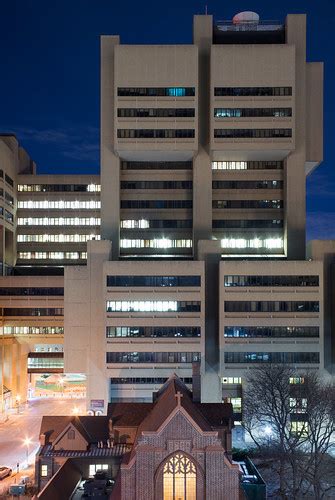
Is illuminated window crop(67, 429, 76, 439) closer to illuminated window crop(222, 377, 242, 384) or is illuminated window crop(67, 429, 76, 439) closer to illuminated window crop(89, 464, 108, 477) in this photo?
illuminated window crop(89, 464, 108, 477)

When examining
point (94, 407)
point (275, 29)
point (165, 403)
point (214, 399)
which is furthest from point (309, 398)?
point (275, 29)

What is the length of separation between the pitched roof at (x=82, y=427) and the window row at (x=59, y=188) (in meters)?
85.5

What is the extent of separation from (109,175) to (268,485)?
221 feet

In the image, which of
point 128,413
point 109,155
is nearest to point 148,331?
point 128,413

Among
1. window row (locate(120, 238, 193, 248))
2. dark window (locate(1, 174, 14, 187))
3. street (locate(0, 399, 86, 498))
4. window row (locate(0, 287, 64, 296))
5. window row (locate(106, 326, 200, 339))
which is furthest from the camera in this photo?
dark window (locate(1, 174, 14, 187))

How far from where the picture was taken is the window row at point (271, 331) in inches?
3713

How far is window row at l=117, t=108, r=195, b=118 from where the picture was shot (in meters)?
106

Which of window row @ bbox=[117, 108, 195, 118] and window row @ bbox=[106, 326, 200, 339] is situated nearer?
window row @ bbox=[106, 326, 200, 339]

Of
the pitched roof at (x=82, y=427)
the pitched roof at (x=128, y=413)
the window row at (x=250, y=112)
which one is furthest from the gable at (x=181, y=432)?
the window row at (x=250, y=112)

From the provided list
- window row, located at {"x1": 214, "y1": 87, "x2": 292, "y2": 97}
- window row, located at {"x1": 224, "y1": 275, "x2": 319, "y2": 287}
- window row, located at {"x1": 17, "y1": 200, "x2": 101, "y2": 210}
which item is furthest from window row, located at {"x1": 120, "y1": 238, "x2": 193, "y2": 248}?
window row, located at {"x1": 214, "y1": 87, "x2": 292, "y2": 97}

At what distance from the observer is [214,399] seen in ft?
305

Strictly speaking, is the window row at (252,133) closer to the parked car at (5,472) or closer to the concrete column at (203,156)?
the concrete column at (203,156)

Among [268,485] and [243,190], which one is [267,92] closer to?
[243,190]

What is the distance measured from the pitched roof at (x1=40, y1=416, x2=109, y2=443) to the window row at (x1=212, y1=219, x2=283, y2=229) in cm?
5912
